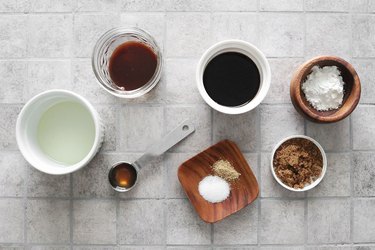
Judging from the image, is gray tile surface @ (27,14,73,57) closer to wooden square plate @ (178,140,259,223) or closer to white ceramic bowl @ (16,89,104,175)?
white ceramic bowl @ (16,89,104,175)

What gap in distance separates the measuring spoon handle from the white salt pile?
3.7 inches

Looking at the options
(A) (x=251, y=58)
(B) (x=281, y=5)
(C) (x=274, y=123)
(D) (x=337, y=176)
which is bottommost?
(D) (x=337, y=176)

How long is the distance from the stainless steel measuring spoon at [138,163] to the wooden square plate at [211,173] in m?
0.05

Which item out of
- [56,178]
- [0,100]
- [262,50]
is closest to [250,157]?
[262,50]

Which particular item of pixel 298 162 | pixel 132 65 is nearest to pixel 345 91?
pixel 298 162

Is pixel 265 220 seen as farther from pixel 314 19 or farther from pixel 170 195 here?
pixel 314 19

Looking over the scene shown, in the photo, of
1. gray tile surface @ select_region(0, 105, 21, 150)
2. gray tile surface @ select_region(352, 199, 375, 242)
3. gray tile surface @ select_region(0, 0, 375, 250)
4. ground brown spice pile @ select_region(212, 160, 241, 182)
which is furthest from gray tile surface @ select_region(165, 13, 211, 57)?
gray tile surface @ select_region(352, 199, 375, 242)

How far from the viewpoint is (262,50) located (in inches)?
34.7

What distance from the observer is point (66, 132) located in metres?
0.84

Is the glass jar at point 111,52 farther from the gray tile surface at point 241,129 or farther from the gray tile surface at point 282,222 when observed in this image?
the gray tile surface at point 282,222

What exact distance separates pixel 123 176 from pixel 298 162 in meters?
0.34

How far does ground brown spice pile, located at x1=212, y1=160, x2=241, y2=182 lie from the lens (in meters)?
0.86

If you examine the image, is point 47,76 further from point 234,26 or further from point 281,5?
point 281,5

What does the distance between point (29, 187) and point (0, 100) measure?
0.60 ft
